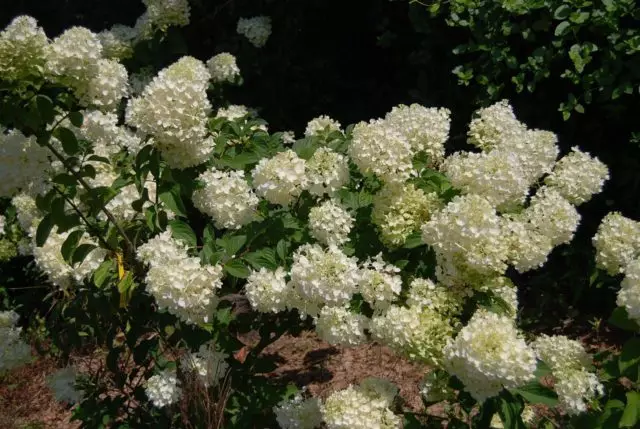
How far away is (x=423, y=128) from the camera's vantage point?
2410mm

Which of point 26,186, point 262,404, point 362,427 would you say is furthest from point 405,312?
point 26,186

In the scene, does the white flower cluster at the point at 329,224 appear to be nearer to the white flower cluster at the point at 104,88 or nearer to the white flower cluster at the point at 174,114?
the white flower cluster at the point at 174,114

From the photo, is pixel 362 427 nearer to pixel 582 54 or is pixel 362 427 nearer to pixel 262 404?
pixel 262 404

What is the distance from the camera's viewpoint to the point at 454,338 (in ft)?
6.81

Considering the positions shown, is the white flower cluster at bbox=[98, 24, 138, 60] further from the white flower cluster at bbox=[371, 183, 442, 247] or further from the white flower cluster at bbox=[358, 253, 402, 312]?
the white flower cluster at bbox=[358, 253, 402, 312]

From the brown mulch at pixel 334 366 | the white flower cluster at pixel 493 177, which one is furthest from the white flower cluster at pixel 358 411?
the brown mulch at pixel 334 366

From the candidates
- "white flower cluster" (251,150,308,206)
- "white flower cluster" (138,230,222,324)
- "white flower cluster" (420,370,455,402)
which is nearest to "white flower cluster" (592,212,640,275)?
"white flower cluster" (420,370,455,402)

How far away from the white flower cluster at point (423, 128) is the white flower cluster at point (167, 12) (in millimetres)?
2069

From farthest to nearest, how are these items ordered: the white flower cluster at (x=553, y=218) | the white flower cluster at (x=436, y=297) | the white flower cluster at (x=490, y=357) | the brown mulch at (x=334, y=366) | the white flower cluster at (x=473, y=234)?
the brown mulch at (x=334, y=366), the white flower cluster at (x=553, y=218), the white flower cluster at (x=436, y=297), the white flower cluster at (x=473, y=234), the white flower cluster at (x=490, y=357)

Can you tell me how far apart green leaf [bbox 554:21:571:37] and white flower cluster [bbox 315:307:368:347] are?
205 centimetres

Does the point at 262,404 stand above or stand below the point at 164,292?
below

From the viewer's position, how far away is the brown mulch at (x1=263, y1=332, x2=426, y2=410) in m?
3.83

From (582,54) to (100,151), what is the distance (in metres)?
2.18

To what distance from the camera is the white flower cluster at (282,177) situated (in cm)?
225
